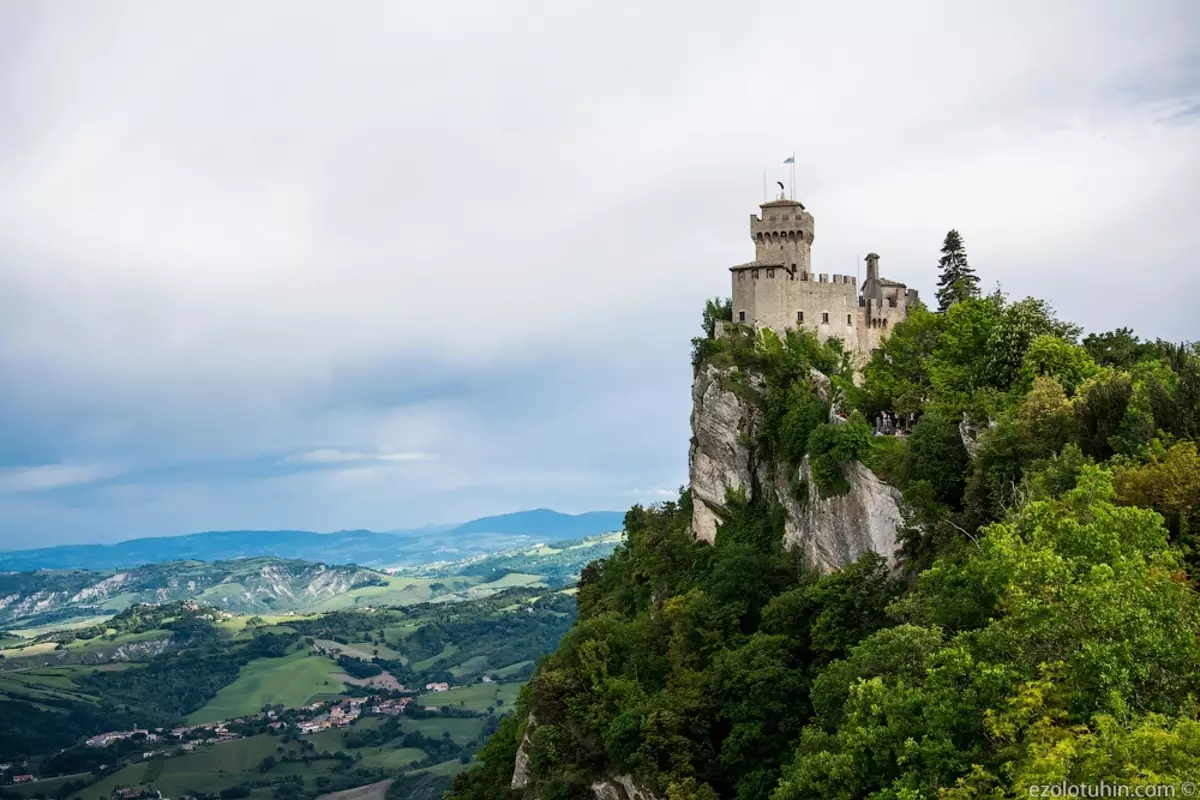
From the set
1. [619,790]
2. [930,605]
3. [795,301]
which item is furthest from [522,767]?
[930,605]

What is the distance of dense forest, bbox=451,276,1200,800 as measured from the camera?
1051 inches

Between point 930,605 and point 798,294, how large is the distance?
42071 mm

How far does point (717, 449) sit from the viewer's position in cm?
7294

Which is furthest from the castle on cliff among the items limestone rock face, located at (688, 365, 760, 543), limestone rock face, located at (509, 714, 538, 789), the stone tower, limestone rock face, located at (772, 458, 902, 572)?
limestone rock face, located at (509, 714, 538, 789)

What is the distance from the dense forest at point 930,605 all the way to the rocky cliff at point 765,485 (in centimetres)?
92

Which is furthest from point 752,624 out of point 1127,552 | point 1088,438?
point 1127,552

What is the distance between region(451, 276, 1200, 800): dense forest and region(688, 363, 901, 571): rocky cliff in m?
0.92

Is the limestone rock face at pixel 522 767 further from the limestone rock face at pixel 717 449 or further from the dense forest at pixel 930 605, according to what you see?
the limestone rock face at pixel 717 449

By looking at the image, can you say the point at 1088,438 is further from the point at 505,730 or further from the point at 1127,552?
the point at 505,730

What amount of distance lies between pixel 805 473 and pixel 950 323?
525 inches

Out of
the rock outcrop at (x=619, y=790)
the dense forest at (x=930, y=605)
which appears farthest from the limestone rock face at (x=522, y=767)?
the rock outcrop at (x=619, y=790)

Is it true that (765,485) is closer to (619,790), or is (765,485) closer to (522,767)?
(619,790)

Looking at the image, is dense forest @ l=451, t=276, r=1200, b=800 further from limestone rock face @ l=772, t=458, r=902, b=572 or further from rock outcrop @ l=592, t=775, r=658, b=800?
limestone rock face @ l=772, t=458, r=902, b=572

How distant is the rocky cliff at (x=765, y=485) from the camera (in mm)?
55812
